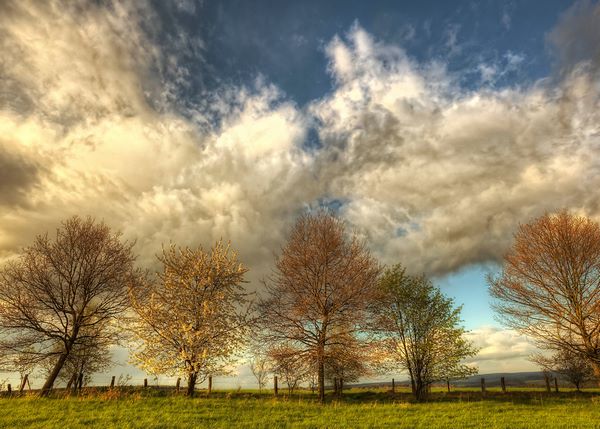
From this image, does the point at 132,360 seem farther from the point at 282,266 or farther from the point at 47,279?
the point at 282,266

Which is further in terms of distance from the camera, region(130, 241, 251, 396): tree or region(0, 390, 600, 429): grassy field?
region(130, 241, 251, 396): tree

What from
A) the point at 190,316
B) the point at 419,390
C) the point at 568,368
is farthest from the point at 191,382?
the point at 568,368

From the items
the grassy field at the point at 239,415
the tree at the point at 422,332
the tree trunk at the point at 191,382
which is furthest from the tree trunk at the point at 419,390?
the tree trunk at the point at 191,382

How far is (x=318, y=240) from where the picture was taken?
2256 cm

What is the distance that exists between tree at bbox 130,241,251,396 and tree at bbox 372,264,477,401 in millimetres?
9352

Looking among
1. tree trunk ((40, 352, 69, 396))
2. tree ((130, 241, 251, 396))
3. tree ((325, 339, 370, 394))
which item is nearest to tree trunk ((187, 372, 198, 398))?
tree ((130, 241, 251, 396))

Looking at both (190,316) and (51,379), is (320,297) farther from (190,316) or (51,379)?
(51,379)

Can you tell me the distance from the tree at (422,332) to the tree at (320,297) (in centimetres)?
243

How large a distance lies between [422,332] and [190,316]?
15.9 meters

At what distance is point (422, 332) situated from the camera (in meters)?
25.5

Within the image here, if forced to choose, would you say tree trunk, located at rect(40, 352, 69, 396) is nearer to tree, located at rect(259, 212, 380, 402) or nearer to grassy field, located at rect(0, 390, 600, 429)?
grassy field, located at rect(0, 390, 600, 429)

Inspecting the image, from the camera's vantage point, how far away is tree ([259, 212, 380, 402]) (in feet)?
69.0

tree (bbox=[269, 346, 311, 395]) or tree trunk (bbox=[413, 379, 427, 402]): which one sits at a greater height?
A: tree (bbox=[269, 346, 311, 395])

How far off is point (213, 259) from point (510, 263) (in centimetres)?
1950
